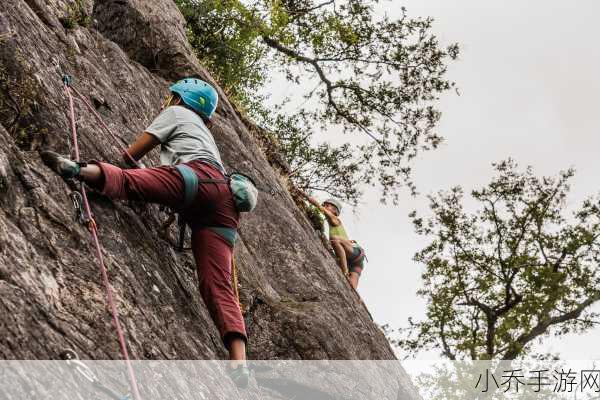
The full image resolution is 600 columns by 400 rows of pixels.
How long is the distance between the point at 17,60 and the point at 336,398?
4.72m

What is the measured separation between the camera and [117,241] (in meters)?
6.31

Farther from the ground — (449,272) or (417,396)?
(449,272)

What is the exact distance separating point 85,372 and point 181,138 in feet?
10.1

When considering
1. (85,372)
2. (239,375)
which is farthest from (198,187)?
(85,372)

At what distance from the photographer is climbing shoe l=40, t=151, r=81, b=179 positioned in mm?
5961

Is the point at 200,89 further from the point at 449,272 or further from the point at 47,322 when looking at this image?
the point at 449,272

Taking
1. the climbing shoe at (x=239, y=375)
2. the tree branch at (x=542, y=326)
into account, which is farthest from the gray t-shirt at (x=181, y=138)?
the tree branch at (x=542, y=326)

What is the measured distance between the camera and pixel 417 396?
34.6 ft

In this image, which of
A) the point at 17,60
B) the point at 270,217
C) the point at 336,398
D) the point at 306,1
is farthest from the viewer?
the point at 306,1

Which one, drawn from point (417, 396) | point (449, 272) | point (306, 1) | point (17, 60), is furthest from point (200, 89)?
point (449, 272)

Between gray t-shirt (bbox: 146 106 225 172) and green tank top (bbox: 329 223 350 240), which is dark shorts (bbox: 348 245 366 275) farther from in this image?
gray t-shirt (bbox: 146 106 225 172)

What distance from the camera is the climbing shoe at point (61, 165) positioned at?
5.96 meters

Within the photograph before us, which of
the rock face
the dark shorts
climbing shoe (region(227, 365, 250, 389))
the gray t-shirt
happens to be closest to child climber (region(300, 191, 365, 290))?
the dark shorts

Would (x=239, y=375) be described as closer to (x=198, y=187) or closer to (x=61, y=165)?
(x=198, y=187)
